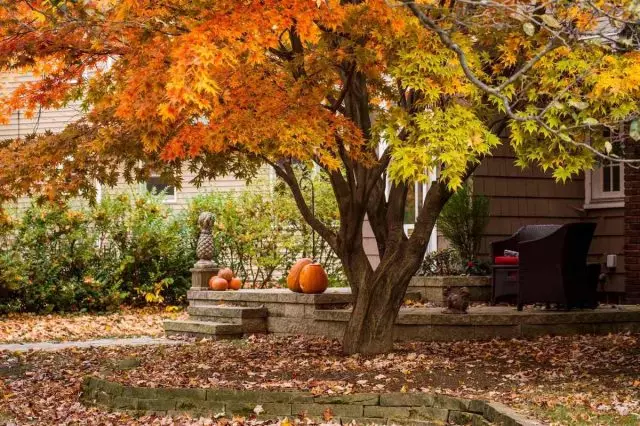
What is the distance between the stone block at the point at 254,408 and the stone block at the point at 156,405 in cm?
52

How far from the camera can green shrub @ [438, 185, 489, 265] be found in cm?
1357

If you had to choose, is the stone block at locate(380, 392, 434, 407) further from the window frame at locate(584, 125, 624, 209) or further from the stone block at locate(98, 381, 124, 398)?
the window frame at locate(584, 125, 624, 209)

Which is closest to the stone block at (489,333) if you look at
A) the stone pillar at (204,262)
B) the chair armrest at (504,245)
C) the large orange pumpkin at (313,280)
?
the chair armrest at (504,245)

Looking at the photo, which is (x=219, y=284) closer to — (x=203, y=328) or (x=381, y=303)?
(x=203, y=328)

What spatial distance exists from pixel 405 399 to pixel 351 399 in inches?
16.0

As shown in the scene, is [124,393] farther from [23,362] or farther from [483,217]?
[483,217]

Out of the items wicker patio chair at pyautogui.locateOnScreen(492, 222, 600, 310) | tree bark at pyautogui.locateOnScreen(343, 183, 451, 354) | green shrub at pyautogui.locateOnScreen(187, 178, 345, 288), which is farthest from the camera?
green shrub at pyautogui.locateOnScreen(187, 178, 345, 288)

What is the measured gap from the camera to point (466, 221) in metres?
13.6

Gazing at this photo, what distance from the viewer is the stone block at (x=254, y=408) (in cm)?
801

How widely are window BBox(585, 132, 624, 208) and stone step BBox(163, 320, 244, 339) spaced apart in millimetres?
5050

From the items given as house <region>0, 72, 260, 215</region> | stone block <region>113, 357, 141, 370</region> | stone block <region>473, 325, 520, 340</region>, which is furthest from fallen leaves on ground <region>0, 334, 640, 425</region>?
house <region>0, 72, 260, 215</region>

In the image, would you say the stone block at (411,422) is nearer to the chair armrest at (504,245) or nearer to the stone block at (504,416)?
the stone block at (504,416)

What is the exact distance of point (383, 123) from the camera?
8680 mm

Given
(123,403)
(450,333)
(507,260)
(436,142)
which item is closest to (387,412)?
(436,142)
